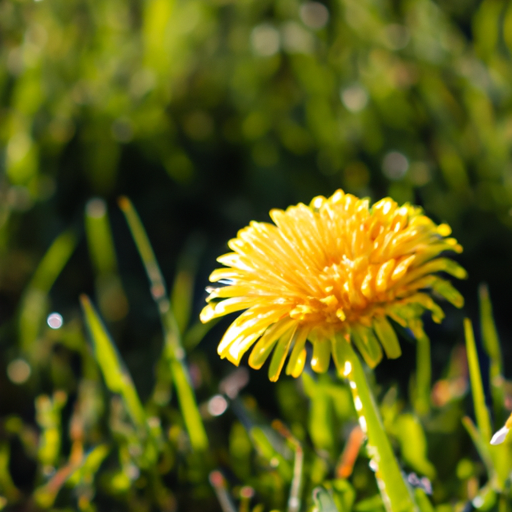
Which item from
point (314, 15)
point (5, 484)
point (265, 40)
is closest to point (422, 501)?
point (5, 484)

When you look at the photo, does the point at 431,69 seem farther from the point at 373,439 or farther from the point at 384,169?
the point at 373,439

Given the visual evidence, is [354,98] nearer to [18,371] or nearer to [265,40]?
[265,40]

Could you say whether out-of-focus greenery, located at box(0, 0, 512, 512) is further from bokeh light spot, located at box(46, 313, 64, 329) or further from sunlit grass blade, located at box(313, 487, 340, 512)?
sunlit grass blade, located at box(313, 487, 340, 512)

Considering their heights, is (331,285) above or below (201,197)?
below

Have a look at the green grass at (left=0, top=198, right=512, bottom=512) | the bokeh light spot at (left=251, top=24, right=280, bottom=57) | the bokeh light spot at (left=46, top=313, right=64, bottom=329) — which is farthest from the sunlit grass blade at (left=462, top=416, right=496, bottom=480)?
the bokeh light spot at (left=251, top=24, right=280, bottom=57)

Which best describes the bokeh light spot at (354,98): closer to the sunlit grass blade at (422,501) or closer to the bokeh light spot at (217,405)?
the bokeh light spot at (217,405)
